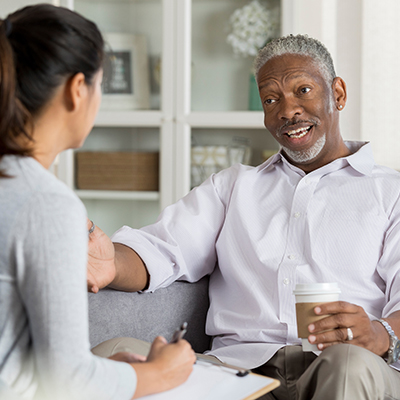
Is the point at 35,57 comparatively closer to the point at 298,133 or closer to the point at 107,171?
the point at 298,133

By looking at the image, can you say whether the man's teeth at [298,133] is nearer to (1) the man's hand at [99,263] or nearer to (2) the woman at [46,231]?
(1) the man's hand at [99,263]

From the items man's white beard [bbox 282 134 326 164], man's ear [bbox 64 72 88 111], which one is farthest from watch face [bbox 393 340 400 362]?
man's ear [bbox 64 72 88 111]

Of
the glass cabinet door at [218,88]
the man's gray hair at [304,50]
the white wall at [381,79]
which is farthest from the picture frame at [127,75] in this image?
the man's gray hair at [304,50]

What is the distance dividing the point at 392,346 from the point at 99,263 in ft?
2.25

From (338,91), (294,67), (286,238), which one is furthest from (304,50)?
(286,238)

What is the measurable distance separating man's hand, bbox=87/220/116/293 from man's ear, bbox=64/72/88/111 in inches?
20.7

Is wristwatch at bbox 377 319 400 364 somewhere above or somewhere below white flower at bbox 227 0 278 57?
below

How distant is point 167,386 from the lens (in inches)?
30.7

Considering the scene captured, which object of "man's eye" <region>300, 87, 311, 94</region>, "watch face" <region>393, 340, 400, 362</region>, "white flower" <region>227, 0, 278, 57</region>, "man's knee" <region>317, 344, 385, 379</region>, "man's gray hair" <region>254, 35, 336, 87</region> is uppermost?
"white flower" <region>227, 0, 278, 57</region>

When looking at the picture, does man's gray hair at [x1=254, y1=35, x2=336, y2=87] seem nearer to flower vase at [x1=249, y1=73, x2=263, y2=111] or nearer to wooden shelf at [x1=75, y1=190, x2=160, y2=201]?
flower vase at [x1=249, y1=73, x2=263, y2=111]

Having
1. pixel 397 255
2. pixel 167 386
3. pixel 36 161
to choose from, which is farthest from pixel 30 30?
pixel 397 255

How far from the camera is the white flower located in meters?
2.51

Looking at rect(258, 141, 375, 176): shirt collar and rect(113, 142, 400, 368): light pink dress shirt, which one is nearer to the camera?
rect(113, 142, 400, 368): light pink dress shirt

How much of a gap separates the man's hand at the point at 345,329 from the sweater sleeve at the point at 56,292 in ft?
1.62
